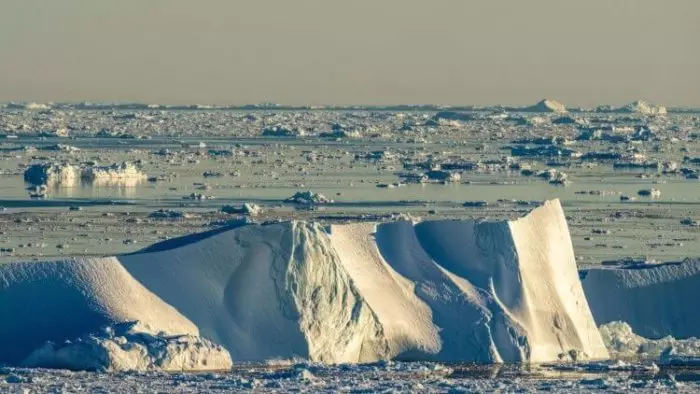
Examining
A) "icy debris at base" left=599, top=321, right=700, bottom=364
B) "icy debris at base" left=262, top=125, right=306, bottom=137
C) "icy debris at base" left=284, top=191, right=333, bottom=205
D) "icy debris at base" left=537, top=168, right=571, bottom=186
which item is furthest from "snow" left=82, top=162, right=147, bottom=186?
"icy debris at base" left=262, top=125, right=306, bottom=137

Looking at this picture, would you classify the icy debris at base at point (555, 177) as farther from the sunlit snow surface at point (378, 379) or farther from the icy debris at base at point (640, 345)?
the sunlit snow surface at point (378, 379)

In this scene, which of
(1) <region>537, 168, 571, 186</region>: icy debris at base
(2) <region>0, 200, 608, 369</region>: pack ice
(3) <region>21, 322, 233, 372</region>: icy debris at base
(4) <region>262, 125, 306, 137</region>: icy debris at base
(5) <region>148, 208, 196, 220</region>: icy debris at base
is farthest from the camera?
(4) <region>262, 125, 306, 137</region>: icy debris at base

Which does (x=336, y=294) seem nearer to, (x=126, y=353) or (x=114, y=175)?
(x=126, y=353)

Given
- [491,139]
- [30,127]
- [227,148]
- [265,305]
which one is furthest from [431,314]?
[30,127]

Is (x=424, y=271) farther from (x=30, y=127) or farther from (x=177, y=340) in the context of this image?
(x=30, y=127)

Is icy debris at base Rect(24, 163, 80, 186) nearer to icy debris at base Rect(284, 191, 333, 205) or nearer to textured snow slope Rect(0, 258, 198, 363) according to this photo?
icy debris at base Rect(284, 191, 333, 205)
